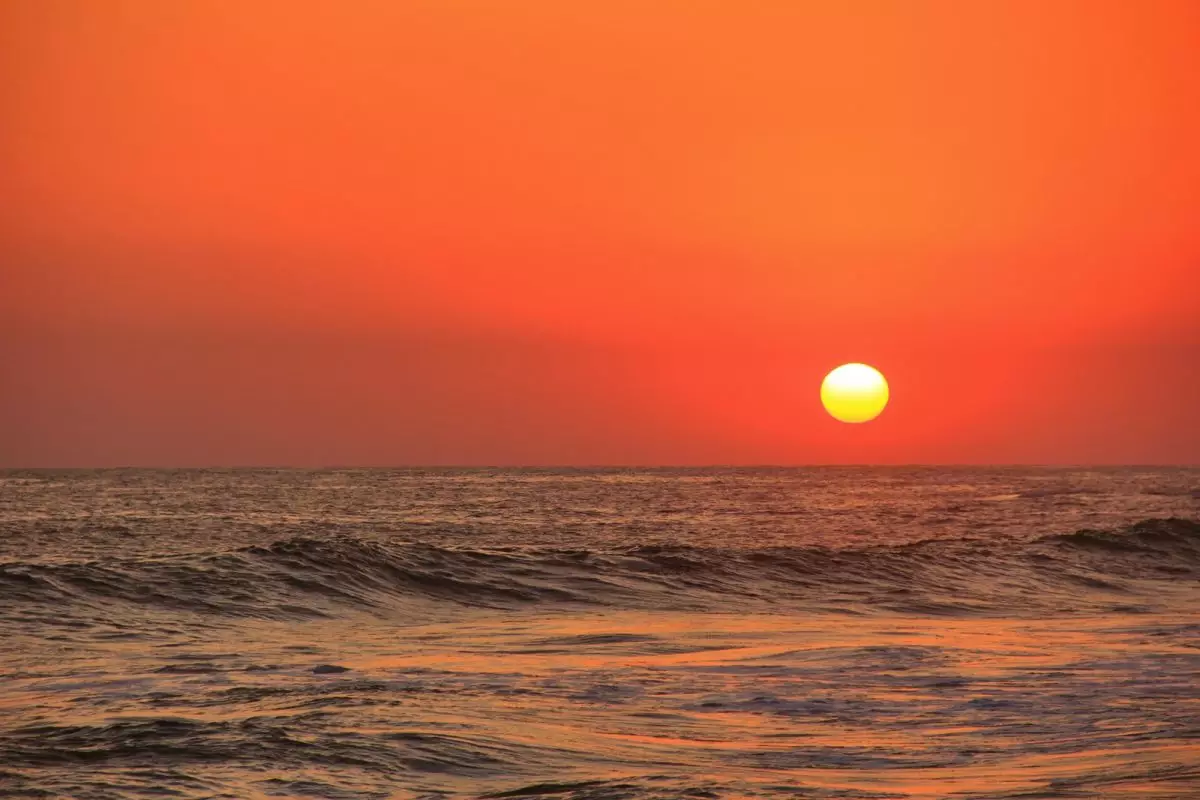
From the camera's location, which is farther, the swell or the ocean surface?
the swell

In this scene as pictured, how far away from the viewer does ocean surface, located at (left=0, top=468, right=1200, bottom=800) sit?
1006 cm

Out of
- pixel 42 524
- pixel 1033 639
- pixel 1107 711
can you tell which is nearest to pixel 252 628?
pixel 1033 639

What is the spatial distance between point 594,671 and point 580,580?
13607mm

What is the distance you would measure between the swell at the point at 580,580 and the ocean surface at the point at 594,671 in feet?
0.43

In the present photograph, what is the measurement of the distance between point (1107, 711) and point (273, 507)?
5973cm

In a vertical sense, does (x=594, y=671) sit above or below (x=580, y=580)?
above

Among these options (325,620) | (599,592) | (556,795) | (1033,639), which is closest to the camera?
(556,795)

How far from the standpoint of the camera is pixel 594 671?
15.5 m

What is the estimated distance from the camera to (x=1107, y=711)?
12680mm

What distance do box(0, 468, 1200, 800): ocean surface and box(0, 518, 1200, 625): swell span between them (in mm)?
132

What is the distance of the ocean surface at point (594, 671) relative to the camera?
10062 mm

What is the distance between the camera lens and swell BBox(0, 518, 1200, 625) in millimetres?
24531

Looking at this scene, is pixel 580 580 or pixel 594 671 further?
pixel 580 580

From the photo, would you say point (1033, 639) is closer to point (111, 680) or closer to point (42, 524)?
point (111, 680)
